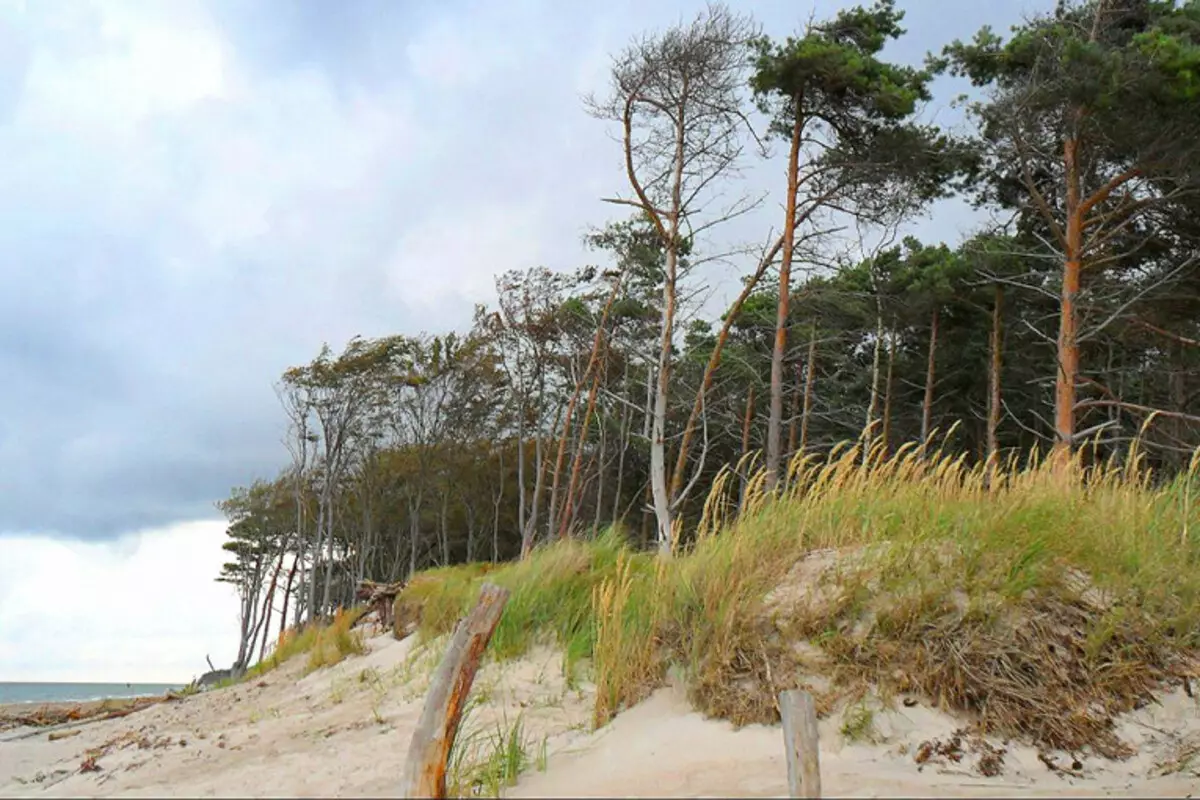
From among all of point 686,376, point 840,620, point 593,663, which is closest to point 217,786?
point 593,663

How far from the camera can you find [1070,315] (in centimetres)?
1199

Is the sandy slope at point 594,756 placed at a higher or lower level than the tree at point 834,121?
lower

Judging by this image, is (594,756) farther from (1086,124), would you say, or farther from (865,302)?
(865,302)

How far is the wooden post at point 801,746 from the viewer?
3.61 meters

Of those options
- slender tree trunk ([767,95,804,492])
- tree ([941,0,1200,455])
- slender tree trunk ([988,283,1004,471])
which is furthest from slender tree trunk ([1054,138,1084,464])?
slender tree trunk ([988,283,1004,471])

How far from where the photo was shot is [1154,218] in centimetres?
1331

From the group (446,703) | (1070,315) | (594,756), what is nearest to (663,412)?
(1070,315)

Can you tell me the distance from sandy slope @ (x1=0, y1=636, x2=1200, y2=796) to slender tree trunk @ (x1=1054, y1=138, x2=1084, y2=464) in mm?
7279

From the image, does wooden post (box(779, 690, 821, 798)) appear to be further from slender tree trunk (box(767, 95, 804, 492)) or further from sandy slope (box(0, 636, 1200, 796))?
slender tree trunk (box(767, 95, 804, 492))

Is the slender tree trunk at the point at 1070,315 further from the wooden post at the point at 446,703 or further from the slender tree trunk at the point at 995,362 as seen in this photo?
the wooden post at the point at 446,703

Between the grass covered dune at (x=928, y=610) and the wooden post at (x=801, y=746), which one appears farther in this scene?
the grass covered dune at (x=928, y=610)

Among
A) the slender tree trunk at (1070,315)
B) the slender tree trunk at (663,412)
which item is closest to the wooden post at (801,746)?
the slender tree trunk at (663,412)

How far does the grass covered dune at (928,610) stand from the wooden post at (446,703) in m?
1.26

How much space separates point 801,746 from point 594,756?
1.46 m
